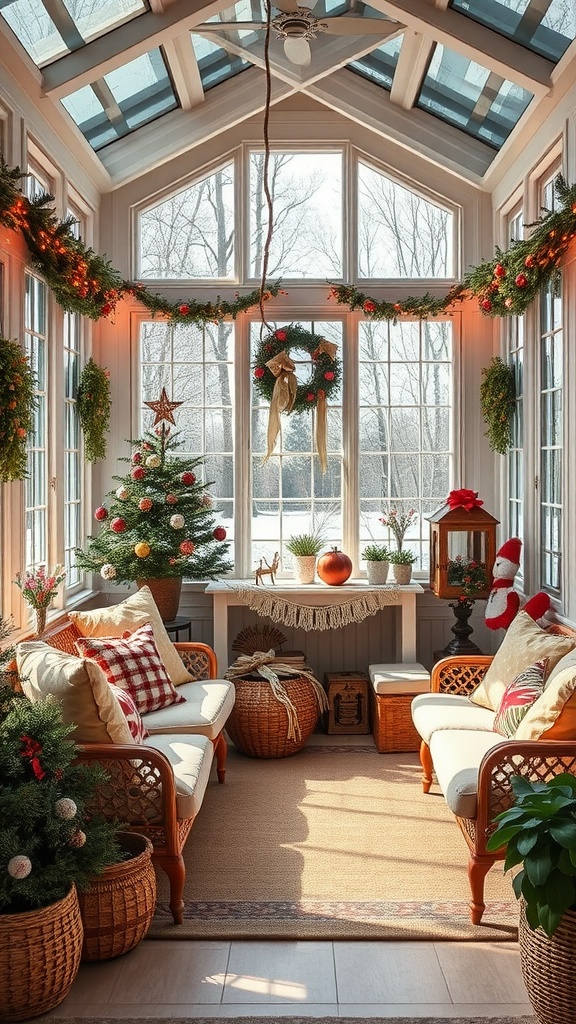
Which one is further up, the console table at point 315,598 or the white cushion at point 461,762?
the console table at point 315,598

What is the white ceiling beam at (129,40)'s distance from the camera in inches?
194

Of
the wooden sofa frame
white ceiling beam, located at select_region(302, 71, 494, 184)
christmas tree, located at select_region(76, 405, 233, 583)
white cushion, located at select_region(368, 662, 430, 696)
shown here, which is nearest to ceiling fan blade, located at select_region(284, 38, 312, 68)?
white ceiling beam, located at select_region(302, 71, 494, 184)

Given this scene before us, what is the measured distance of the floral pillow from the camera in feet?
13.1

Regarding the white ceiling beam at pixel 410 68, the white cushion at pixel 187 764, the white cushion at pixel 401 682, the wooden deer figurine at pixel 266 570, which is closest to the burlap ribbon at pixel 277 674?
the white cushion at pixel 401 682

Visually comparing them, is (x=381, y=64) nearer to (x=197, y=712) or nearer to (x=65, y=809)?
(x=197, y=712)

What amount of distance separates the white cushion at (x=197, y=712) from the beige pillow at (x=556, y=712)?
1472mm

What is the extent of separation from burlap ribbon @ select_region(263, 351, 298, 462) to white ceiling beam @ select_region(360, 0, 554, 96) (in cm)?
210

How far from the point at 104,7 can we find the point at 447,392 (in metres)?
3.23

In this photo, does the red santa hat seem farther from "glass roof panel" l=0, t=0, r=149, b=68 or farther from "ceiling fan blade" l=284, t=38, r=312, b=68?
"glass roof panel" l=0, t=0, r=149, b=68

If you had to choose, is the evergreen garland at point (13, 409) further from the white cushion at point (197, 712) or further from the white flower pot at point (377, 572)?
the white flower pot at point (377, 572)

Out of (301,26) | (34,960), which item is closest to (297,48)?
(301,26)

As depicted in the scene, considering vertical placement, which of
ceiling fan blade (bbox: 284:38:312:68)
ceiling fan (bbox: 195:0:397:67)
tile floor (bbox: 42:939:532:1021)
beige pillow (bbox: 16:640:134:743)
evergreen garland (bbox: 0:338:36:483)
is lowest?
tile floor (bbox: 42:939:532:1021)

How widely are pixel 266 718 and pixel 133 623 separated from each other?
108 centimetres

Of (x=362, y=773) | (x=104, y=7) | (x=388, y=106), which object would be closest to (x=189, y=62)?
(x=104, y=7)
